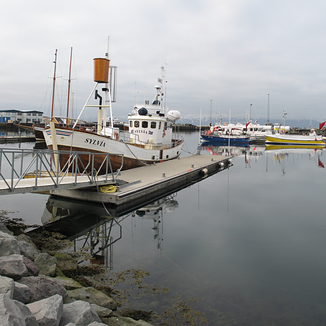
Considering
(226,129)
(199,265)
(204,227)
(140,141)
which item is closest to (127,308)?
(199,265)

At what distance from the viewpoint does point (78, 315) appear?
3.99 metres

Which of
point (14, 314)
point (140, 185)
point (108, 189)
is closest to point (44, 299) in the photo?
point (14, 314)

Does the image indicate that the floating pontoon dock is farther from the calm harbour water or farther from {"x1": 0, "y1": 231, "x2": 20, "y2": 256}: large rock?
{"x1": 0, "y1": 231, "x2": 20, "y2": 256}: large rock

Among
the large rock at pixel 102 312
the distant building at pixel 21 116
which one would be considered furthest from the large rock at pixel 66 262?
the distant building at pixel 21 116

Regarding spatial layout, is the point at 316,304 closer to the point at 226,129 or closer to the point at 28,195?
the point at 28,195

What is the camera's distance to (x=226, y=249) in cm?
891

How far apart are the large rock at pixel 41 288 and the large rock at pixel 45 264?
1.43 metres

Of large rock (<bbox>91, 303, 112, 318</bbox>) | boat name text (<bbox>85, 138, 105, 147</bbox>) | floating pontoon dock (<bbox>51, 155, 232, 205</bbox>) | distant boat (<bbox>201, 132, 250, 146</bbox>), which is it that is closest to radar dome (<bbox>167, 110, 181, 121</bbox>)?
floating pontoon dock (<bbox>51, 155, 232, 205</bbox>)

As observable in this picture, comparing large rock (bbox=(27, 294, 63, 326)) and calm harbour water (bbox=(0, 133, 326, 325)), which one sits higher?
large rock (bbox=(27, 294, 63, 326))

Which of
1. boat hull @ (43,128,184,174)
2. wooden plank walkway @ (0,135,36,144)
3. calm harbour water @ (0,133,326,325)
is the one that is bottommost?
calm harbour water @ (0,133,326,325)

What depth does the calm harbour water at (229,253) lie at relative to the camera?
5.99 metres

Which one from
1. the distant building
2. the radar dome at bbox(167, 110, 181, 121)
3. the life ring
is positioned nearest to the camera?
the life ring

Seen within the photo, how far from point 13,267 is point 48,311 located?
5.12 ft

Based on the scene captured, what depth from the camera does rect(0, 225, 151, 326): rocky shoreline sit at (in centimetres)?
347
